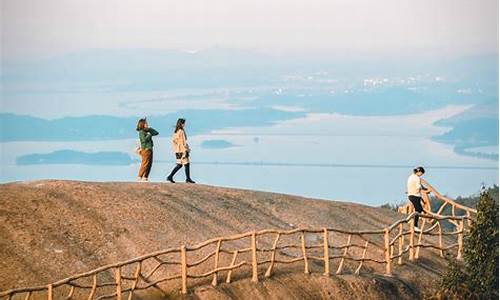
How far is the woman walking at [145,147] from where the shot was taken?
117ft

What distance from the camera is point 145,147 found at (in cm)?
3612

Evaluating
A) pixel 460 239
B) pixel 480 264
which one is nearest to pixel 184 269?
pixel 480 264

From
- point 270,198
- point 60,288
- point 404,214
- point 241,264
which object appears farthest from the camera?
point 404,214

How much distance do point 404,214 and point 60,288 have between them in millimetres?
16459

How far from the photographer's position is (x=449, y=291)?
103 ft

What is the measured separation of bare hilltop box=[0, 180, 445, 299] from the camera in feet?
95.6

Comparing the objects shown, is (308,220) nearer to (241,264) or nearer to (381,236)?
(381,236)

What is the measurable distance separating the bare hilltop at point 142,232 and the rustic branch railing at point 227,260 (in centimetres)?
32

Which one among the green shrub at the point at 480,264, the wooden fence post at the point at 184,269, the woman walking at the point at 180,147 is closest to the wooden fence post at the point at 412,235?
the green shrub at the point at 480,264

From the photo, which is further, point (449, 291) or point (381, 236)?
point (381, 236)

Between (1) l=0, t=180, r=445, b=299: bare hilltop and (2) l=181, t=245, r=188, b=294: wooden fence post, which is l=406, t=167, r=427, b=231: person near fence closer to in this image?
(1) l=0, t=180, r=445, b=299: bare hilltop

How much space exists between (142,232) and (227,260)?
7.38 feet

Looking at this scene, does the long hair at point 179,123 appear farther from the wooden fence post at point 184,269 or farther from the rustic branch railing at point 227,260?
the wooden fence post at point 184,269

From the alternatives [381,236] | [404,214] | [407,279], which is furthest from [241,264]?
[404,214]
